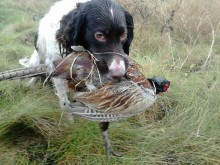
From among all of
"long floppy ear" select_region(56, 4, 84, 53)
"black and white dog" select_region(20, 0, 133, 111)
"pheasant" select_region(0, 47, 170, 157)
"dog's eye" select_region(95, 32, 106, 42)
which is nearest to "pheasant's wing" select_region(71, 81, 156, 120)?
"pheasant" select_region(0, 47, 170, 157)

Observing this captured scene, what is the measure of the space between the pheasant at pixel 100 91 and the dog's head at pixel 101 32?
0.29 ft

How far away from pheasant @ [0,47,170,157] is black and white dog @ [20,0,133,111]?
9 centimetres

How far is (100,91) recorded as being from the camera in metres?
2.56

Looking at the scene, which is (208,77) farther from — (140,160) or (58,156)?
(58,156)

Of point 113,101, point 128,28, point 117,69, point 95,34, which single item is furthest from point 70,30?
point 113,101

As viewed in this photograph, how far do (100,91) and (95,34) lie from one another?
1.92ft

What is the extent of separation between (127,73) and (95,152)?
2.22 feet

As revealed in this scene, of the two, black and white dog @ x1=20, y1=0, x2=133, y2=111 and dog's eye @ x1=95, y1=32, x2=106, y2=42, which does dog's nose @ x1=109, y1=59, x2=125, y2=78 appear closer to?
black and white dog @ x1=20, y1=0, x2=133, y2=111

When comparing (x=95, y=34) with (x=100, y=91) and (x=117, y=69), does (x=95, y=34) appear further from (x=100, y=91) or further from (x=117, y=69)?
(x=100, y=91)

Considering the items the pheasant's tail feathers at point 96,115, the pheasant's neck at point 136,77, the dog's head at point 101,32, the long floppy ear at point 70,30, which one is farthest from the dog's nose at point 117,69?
the long floppy ear at point 70,30

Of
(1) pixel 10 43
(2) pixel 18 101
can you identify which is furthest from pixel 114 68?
(1) pixel 10 43

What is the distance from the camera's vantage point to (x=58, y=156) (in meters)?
2.97

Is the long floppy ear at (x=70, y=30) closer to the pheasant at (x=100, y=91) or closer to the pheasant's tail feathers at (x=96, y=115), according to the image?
the pheasant at (x=100, y=91)

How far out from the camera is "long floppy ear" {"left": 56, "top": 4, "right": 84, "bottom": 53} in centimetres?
314
